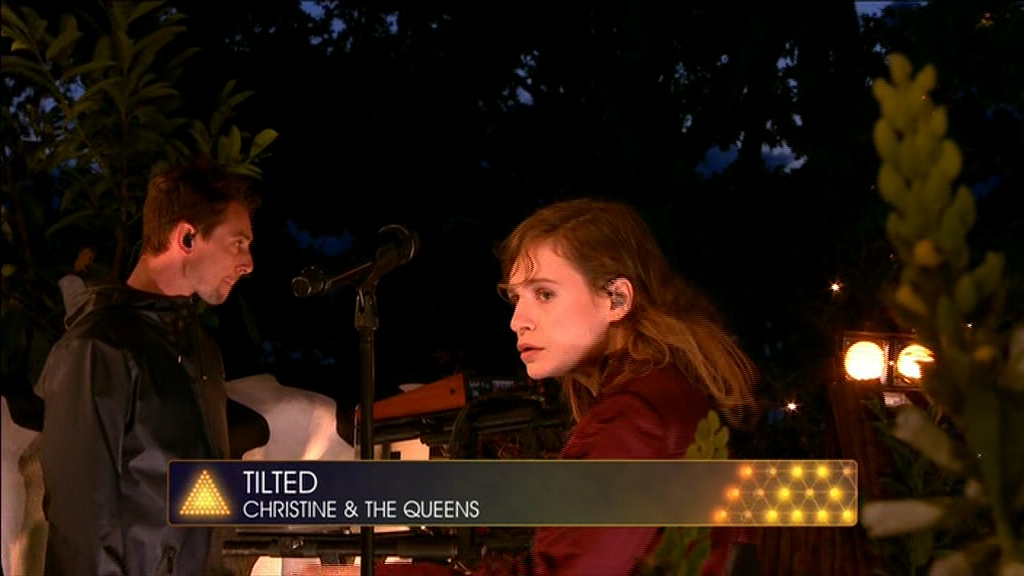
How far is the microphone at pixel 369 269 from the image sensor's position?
2.12 meters

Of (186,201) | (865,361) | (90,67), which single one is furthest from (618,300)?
(865,361)

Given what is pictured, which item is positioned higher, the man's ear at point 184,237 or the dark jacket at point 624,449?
the man's ear at point 184,237

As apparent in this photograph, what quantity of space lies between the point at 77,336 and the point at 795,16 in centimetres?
697

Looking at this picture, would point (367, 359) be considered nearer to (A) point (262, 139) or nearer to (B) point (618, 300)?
(B) point (618, 300)

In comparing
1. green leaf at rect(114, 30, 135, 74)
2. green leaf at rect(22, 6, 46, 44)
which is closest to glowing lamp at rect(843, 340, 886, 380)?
green leaf at rect(114, 30, 135, 74)

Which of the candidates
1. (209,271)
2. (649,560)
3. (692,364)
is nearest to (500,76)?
(209,271)

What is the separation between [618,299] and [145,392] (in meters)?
1.33

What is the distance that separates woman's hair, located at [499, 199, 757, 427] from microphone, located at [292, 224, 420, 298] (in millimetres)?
374

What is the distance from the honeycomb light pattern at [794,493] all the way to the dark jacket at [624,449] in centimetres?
40

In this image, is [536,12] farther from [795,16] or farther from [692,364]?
[692,364]

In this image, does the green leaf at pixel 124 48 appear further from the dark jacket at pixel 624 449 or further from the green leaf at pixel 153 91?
the dark jacket at pixel 624 449

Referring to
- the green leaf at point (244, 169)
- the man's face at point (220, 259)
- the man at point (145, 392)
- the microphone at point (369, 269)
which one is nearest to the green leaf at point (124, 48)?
the green leaf at point (244, 169)

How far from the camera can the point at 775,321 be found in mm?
9469

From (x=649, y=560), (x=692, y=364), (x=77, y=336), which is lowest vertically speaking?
(x=649, y=560)
